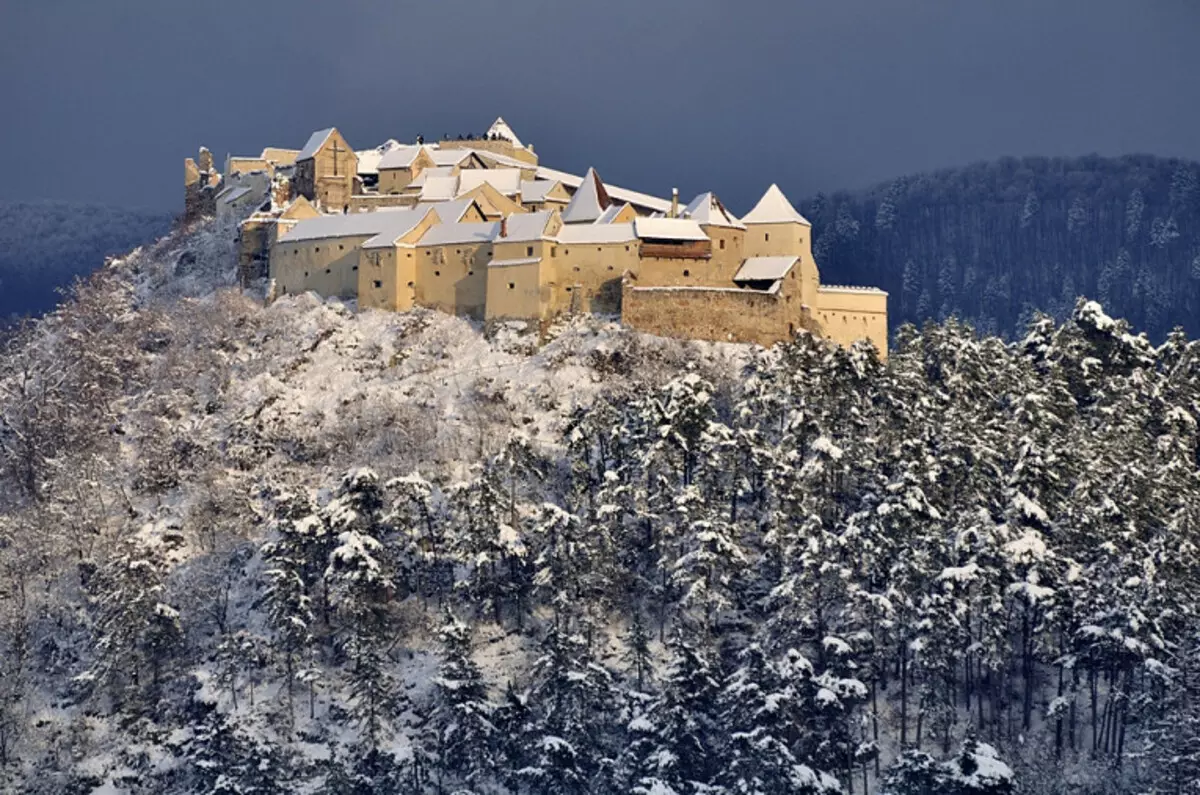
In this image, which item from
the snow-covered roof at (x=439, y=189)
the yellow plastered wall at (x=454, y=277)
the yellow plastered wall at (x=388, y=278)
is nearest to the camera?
the yellow plastered wall at (x=454, y=277)

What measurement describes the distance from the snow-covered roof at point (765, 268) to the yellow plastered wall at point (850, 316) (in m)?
3.03

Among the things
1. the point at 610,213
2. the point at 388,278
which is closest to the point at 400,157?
the point at 388,278

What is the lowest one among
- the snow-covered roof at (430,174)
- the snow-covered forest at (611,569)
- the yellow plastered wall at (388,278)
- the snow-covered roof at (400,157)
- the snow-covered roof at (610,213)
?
the snow-covered forest at (611,569)

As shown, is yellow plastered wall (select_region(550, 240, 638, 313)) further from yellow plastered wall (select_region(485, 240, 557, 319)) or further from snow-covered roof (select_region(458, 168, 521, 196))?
snow-covered roof (select_region(458, 168, 521, 196))

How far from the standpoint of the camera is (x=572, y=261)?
86.8 meters

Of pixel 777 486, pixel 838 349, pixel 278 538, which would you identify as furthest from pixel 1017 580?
pixel 278 538

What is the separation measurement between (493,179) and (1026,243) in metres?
77.1

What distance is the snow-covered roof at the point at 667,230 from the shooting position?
86.6 meters

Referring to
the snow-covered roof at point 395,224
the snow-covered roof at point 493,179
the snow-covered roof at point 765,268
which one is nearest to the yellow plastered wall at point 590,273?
the snow-covered roof at point 765,268

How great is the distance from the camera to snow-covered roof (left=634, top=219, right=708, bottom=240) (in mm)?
86625

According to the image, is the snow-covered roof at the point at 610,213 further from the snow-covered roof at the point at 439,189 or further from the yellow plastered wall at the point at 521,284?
the snow-covered roof at the point at 439,189

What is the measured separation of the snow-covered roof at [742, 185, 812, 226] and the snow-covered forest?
1055 cm

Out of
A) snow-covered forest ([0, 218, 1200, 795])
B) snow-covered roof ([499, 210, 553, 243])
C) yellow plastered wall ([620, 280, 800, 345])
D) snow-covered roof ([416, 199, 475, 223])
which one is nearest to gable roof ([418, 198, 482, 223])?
snow-covered roof ([416, 199, 475, 223])

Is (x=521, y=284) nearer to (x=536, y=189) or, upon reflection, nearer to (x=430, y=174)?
(x=536, y=189)
